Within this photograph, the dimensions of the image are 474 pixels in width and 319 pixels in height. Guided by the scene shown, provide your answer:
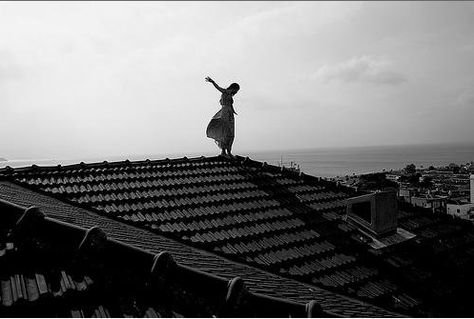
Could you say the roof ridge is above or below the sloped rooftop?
above

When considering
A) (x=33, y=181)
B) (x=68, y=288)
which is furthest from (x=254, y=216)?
(x=68, y=288)

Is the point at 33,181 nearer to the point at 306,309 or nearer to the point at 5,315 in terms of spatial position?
the point at 5,315

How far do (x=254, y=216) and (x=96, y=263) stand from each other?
4330 millimetres

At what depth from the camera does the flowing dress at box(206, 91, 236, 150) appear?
10398 millimetres

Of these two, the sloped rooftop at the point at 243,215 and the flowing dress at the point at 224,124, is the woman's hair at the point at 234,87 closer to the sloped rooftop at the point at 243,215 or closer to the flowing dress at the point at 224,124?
the flowing dress at the point at 224,124

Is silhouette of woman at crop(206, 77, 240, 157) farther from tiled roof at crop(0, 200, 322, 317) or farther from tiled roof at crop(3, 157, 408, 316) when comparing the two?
tiled roof at crop(0, 200, 322, 317)

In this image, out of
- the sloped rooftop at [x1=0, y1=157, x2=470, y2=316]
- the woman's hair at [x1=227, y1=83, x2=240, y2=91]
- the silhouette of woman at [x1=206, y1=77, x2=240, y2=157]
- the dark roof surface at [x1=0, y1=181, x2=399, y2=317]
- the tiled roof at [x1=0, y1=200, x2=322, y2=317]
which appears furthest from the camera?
the silhouette of woman at [x1=206, y1=77, x2=240, y2=157]

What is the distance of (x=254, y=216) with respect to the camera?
7215 mm

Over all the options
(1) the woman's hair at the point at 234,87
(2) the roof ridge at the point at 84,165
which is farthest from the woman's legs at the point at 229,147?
(1) the woman's hair at the point at 234,87

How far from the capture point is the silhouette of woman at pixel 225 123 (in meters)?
10.4

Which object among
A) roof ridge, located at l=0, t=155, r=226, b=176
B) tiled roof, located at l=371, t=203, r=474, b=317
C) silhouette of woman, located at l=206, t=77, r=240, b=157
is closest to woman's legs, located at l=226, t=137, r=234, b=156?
silhouette of woman, located at l=206, t=77, r=240, b=157

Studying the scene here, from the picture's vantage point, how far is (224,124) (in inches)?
411

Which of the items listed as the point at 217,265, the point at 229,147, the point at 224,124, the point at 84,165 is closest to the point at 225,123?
the point at 224,124

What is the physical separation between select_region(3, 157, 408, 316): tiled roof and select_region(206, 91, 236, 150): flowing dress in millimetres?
1198
